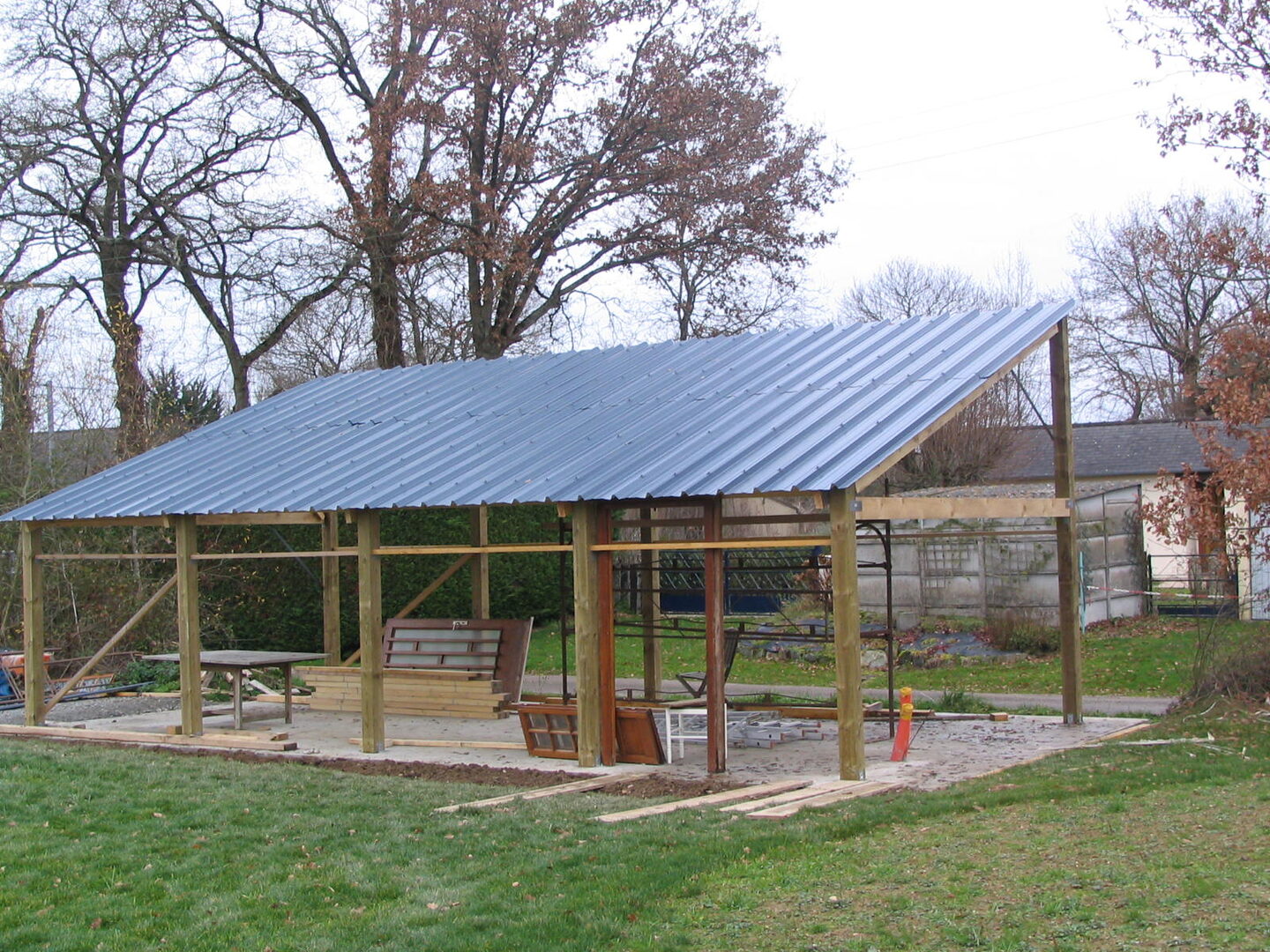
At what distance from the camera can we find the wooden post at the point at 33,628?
1523 cm

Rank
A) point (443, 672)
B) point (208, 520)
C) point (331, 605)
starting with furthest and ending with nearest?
point (331, 605) < point (443, 672) < point (208, 520)

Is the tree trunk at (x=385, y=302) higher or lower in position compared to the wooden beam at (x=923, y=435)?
higher

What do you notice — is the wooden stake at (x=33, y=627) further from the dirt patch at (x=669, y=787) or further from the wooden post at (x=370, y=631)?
the dirt patch at (x=669, y=787)

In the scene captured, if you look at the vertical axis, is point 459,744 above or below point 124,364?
below

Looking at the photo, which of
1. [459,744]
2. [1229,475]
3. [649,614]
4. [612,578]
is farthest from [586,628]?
[1229,475]

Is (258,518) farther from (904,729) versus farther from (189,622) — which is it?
(904,729)

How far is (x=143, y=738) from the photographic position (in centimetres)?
1416

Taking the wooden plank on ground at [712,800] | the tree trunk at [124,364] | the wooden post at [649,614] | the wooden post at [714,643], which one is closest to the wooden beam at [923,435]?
the wooden post at [714,643]

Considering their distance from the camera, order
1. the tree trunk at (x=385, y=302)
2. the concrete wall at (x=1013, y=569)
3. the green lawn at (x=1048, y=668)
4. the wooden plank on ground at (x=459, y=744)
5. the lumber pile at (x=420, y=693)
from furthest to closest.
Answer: the tree trunk at (x=385, y=302) → the concrete wall at (x=1013, y=569) → the green lawn at (x=1048, y=668) → the lumber pile at (x=420, y=693) → the wooden plank on ground at (x=459, y=744)

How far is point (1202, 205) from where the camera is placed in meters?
37.0

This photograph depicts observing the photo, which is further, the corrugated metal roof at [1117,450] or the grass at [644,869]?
the corrugated metal roof at [1117,450]

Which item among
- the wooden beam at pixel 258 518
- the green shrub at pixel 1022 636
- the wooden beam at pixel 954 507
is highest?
the wooden beam at pixel 258 518

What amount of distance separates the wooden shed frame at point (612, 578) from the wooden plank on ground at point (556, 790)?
67cm

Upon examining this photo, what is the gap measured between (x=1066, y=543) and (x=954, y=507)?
7.93ft
